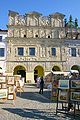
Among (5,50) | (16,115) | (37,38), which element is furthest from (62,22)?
(16,115)

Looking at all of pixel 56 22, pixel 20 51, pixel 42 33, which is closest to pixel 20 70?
pixel 20 51

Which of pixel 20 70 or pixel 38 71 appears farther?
pixel 38 71

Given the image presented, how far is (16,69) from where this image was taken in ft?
137

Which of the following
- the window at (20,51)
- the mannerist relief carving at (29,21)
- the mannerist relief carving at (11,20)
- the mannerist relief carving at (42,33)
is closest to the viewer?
the window at (20,51)

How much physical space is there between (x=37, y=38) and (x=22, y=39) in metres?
2.53

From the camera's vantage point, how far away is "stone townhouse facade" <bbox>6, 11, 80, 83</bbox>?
39.6 m

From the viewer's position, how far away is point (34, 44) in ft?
131

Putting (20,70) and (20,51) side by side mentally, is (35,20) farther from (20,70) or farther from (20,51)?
(20,70)

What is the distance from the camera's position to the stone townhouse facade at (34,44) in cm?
3959

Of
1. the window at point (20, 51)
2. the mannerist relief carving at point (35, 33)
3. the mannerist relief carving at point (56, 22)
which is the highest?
the mannerist relief carving at point (56, 22)

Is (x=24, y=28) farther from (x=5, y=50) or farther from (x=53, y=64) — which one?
(x=53, y=64)

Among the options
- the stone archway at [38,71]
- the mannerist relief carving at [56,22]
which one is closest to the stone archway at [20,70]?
the stone archway at [38,71]

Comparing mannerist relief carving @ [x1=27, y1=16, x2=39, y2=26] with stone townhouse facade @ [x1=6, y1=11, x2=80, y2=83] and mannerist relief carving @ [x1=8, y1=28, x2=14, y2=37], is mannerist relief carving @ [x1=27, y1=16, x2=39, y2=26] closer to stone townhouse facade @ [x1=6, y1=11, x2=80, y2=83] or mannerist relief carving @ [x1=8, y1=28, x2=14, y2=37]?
stone townhouse facade @ [x1=6, y1=11, x2=80, y2=83]

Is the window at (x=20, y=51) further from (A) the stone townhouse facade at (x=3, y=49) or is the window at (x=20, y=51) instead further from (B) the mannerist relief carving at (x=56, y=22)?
(B) the mannerist relief carving at (x=56, y=22)
